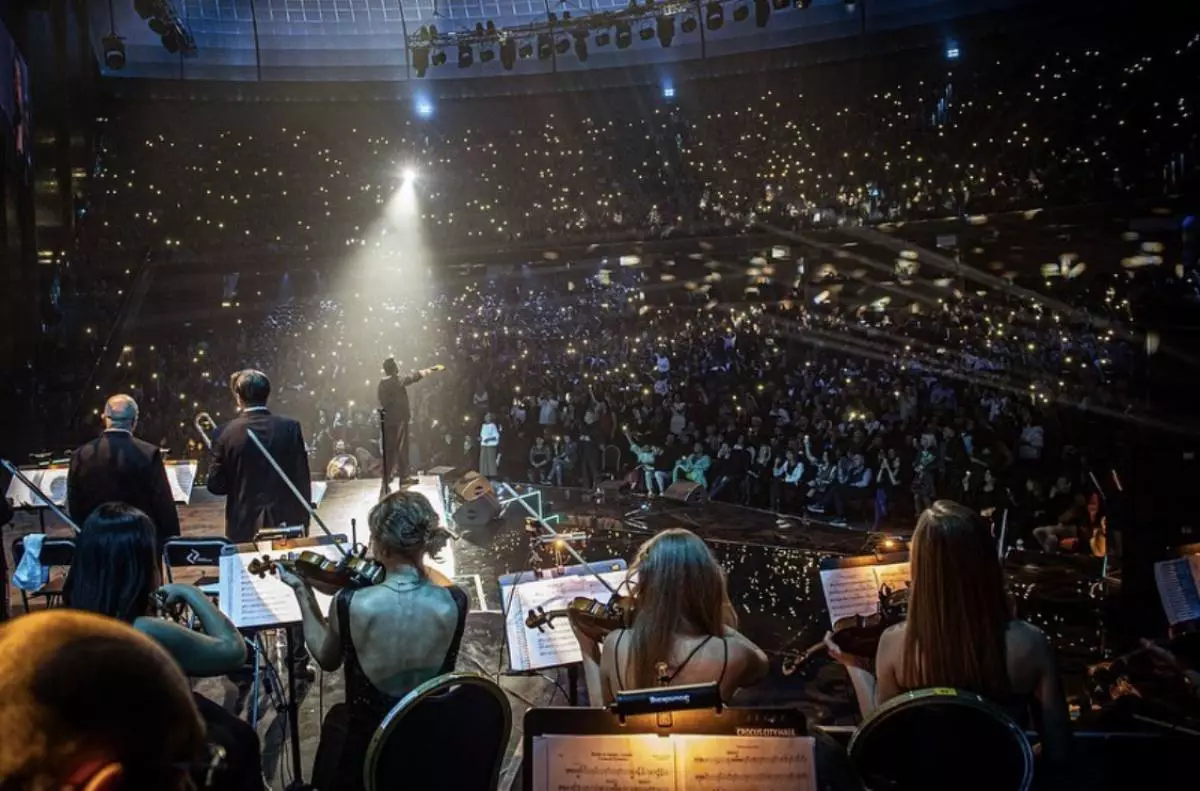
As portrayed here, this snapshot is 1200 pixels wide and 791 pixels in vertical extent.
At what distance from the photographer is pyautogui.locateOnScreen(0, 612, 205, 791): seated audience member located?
2.97ft

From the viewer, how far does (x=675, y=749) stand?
1802mm

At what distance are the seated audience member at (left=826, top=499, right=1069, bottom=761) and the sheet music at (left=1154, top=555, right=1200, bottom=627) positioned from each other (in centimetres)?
168

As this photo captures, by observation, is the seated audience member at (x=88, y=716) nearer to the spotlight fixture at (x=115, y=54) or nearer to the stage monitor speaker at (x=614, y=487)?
the stage monitor speaker at (x=614, y=487)

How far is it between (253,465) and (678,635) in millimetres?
3011

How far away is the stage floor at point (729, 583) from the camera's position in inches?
174

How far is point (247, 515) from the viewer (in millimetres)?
4648

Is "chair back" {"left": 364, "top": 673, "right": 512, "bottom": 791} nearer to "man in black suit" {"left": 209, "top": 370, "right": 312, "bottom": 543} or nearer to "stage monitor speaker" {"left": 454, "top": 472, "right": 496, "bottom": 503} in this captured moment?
"man in black suit" {"left": 209, "top": 370, "right": 312, "bottom": 543}

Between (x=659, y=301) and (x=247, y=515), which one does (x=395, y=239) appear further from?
(x=247, y=515)

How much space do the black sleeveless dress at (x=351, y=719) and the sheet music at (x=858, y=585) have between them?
146 centimetres

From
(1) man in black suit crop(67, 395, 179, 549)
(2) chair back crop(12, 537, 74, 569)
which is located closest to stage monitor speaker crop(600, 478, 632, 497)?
(1) man in black suit crop(67, 395, 179, 549)

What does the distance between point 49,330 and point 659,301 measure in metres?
11.4

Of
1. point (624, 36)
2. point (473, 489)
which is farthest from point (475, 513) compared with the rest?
point (624, 36)

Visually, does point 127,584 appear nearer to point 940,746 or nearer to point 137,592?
point 137,592

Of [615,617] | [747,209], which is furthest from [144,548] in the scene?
[747,209]
